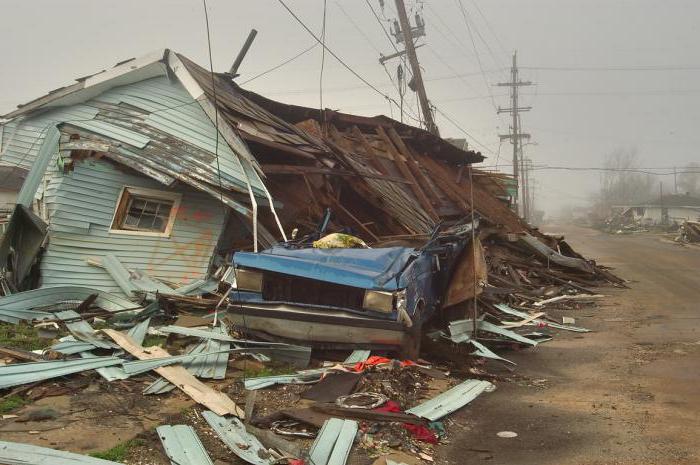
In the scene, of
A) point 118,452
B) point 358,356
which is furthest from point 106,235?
point 118,452

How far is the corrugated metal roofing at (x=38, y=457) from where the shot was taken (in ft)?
10.4

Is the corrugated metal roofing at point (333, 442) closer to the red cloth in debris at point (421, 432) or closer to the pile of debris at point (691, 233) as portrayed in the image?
the red cloth in debris at point (421, 432)

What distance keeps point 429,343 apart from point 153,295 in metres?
4.67

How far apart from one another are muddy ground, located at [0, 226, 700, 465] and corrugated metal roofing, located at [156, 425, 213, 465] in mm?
71

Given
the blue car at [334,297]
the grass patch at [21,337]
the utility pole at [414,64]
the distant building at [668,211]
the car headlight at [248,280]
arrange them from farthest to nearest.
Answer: the distant building at [668,211]
the utility pole at [414,64]
the grass patch at [21,337]
the car headlight at [248,280]
the blue car at [334,297]

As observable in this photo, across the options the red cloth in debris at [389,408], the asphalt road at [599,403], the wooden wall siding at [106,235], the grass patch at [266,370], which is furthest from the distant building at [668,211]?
the red cloth in debris at [389,408]

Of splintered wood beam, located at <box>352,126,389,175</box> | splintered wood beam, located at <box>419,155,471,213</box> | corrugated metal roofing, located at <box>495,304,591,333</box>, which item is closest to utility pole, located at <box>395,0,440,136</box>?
splintered wood beam, located at <box>419,155,471,213</box>

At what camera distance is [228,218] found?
33.5 ft

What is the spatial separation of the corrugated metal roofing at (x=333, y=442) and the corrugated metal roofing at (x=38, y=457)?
1247 millimetres

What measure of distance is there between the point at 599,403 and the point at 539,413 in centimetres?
68

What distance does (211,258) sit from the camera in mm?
9859

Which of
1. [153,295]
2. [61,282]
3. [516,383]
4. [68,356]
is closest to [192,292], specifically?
[153,295]

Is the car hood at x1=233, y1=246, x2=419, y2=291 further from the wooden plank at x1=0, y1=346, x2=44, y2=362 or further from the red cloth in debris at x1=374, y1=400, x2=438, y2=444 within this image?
the wooden plank at x1=0, y1=346, x2=44, y2=362

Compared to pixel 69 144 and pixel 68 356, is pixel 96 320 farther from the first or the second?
pixel 69 144
